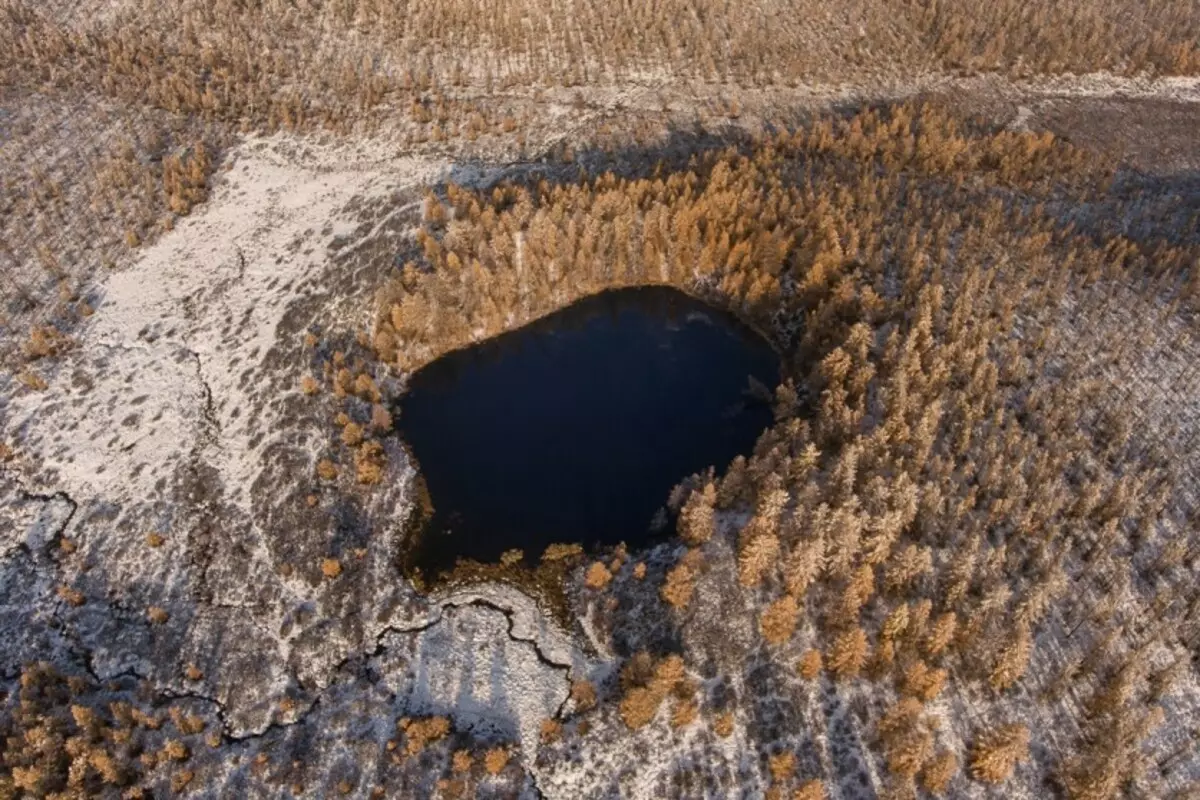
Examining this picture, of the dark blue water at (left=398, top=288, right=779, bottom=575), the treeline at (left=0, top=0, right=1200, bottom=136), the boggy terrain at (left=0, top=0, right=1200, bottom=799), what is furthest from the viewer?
the treeline at (left=0, top=0, right=1200, bottom=136)

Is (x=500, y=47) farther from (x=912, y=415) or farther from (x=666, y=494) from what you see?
(x=912, y=415)

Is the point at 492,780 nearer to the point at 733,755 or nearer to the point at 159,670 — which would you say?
the point at 733,755

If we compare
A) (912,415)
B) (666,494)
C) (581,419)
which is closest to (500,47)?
(581,419)

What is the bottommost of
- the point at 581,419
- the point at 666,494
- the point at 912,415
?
the point at 581,419

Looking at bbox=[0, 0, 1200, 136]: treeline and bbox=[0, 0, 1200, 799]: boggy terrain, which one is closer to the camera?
bbox=[0, 0, 1200, 799]: boggy terrain

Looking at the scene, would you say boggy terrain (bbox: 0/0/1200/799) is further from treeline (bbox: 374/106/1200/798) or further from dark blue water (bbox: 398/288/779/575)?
dark blue water (bbox: 398/288/779/575)

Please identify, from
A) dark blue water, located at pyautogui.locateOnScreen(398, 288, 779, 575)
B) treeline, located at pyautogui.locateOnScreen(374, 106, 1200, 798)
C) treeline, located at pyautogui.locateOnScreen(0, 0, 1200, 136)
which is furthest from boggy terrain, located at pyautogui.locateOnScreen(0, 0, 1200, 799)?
dark blue water, located at pyautogui.locateOnScreen(398, 288, 779, 575)
